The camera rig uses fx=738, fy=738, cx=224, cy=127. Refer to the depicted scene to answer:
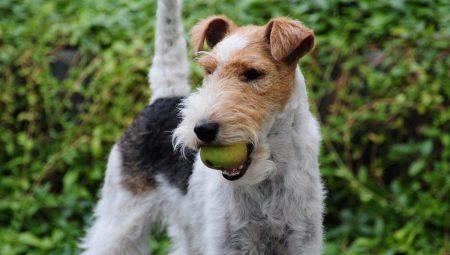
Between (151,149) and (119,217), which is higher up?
(151,149)

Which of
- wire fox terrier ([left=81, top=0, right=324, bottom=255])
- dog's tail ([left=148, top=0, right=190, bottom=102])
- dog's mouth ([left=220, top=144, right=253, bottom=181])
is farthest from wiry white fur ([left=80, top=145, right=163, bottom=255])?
dog's mouth ([left=220, top=144, right=253, bottom=181])

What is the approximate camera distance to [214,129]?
308 cm

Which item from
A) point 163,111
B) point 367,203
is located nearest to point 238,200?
point 163,111

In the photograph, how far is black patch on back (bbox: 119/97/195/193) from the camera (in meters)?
4.22

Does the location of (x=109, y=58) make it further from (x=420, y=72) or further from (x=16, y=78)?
(x=420, y=72)

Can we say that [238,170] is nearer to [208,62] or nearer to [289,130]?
[289,130]

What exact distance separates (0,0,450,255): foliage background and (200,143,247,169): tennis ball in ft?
7.92

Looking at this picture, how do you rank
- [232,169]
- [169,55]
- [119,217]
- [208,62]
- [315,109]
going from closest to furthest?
[232,169] → [208,62] → [119,217] → [169,55] → [315,109]

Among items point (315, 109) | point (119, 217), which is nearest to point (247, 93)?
point (119, 217)

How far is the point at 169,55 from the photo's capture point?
442 cm

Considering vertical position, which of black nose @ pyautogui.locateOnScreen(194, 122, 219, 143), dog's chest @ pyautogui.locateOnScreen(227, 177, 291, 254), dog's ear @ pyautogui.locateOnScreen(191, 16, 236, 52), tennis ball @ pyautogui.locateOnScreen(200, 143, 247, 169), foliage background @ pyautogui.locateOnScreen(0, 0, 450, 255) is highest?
dog's ear @ pyautogui.locateOnScreen(191, 16, 236, 52)

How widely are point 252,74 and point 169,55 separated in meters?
1.21

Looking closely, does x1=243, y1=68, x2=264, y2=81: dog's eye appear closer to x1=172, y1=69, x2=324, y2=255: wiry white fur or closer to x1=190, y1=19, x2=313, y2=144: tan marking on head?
x1=190, y1=19, x2=313, y2=144: tan marking on head

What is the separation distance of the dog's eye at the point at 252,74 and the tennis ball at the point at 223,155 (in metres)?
0.32
